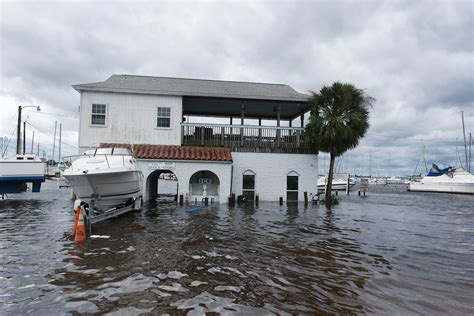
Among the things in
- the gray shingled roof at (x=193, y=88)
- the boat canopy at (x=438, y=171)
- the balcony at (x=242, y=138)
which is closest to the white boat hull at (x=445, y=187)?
the boat canopy at (x=438, y=171)

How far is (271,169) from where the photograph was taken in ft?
66.9

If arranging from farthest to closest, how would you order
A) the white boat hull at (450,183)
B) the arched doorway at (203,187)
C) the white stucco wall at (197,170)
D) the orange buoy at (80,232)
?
the white boat hull at (450,183), the arched doorway at (203,187), the white stucco wall at (197,170), the orange buoy at (80,232)

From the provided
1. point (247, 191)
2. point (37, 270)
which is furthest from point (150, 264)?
point (247, 191)

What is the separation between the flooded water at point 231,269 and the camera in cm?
503

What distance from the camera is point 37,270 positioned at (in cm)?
641

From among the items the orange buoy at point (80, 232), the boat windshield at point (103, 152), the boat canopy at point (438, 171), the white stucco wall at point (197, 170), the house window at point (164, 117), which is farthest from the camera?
the boat canopy at point (438, 171)

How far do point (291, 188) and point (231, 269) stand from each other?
14.6 metres

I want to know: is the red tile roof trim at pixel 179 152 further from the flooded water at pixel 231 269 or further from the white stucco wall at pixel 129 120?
the flooded water at pixel 231 269

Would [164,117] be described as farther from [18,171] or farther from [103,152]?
[18,171]

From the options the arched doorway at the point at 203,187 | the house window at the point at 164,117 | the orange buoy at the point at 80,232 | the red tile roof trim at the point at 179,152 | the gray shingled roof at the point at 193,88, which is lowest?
the orange buoy at the point at 80,232

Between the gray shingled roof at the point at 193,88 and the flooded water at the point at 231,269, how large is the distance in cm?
999

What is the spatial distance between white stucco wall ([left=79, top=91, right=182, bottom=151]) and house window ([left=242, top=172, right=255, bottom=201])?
15.9 ft

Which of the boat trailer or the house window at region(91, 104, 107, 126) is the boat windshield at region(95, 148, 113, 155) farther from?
the house window at region(91, 104, 107, 126)

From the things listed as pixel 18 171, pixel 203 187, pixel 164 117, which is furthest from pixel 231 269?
pixel 18 171
